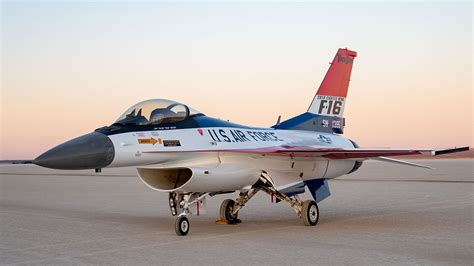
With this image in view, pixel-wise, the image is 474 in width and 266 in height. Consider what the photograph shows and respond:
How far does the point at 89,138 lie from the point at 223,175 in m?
2.30

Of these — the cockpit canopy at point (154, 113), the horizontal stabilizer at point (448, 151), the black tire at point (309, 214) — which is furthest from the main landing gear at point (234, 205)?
the horizontal stabilizer at point (448, 151)

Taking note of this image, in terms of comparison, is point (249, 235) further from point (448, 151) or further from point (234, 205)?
point (448, 151)

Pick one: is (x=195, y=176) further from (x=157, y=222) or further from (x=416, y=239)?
(x=416, y=239)

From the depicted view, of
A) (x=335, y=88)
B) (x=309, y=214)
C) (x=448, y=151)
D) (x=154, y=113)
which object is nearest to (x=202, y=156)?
(x=154, y=113)

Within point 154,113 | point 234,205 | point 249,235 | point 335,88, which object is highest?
point 335,88

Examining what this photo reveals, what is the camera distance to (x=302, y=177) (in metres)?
12.1

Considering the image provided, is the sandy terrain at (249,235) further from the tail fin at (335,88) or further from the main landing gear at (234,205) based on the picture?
the tail fin at (335,88)

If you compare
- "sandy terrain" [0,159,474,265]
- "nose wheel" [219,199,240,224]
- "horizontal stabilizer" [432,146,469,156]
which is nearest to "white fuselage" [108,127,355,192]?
"sandy terrain" [0,159,474,265]

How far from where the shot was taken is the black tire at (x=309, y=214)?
37.7 feet

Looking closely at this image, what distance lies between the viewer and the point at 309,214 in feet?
37.8

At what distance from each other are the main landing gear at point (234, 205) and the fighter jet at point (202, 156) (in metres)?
0.02

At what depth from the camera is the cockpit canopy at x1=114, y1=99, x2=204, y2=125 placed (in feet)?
33.7

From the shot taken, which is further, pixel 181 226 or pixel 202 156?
pixel 202 156

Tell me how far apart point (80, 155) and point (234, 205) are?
3.81 meters
